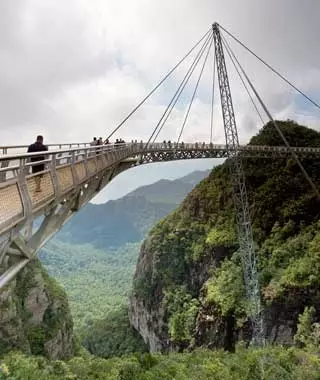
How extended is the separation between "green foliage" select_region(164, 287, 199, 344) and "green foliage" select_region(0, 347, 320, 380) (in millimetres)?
16284

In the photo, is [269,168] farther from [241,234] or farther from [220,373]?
[220,373]

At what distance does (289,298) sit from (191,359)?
9614mm

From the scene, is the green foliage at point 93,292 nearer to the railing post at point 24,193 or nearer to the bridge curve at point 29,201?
the bridge curve at point 29,201

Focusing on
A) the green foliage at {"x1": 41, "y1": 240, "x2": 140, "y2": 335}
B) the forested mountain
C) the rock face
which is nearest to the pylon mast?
the forested mountain

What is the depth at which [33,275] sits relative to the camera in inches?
1905

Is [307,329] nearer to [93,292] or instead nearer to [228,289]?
[228,289]

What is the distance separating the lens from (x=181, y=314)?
48375 mm


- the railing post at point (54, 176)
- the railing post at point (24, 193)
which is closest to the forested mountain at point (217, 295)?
the railing post at point (54, 176)

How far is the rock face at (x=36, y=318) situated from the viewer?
126 feet

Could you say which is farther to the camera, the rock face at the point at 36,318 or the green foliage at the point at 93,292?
the green foliage at the point at 93,292

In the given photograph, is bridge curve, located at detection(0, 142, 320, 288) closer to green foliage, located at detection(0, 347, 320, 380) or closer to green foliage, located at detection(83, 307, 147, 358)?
green foliage, located at detection(0, 347, 320, 380)

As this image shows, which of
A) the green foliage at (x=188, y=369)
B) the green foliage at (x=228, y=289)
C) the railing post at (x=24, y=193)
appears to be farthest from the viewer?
the green foliage at (x=228, y=289)

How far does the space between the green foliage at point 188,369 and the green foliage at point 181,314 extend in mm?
16284

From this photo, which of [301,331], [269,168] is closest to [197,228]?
[269,168]
